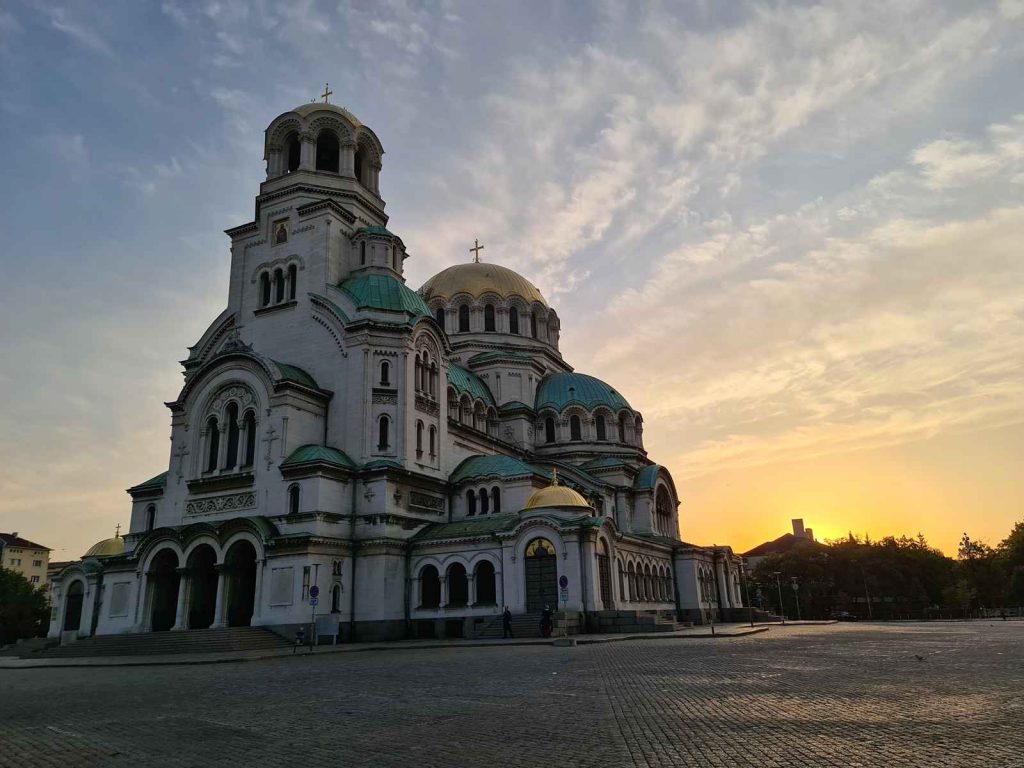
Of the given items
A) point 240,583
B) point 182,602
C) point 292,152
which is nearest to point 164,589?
point 182,602

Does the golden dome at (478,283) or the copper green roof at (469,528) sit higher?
the golden dome at (478,283)

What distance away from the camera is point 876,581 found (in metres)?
82.4

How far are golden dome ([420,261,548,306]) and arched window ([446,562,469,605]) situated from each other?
26451mm

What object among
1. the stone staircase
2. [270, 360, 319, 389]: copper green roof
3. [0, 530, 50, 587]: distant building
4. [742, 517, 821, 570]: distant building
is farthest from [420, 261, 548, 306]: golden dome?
[742, 517, 821, 570]: distant building

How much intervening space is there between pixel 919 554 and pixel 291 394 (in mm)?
75042

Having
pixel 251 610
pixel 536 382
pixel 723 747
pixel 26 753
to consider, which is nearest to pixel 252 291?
pixel 251 610

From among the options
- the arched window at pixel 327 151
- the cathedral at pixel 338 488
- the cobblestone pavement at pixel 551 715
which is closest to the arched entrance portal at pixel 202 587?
the cathedral at pixel 338 488

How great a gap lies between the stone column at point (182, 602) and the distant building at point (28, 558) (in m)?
78.2

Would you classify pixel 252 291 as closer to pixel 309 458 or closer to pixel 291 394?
pixel 291 394

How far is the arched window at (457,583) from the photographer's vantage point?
38.8 meters

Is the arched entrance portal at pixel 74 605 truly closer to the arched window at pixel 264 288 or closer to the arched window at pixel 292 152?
the arched window at pixel 264 288

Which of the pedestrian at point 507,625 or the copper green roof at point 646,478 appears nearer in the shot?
the pedestrian at point 507,625

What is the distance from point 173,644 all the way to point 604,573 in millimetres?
19651

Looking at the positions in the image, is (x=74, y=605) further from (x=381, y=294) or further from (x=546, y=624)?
(x=546, y=624)
